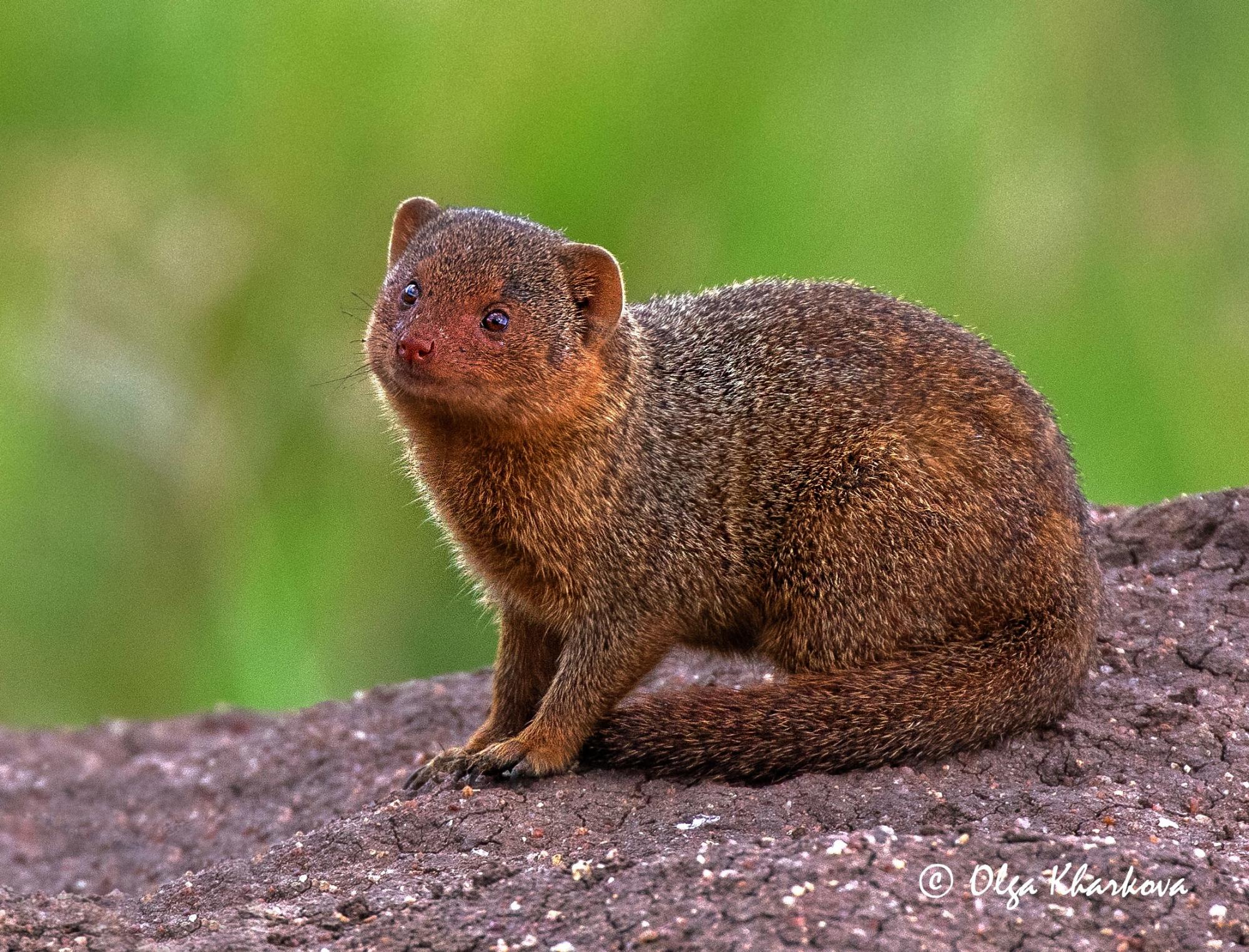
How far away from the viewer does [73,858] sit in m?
6.07

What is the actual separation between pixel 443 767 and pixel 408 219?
210 cm

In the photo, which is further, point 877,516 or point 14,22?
point 14,22

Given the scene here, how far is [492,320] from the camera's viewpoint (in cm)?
502

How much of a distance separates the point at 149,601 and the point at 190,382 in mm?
1399

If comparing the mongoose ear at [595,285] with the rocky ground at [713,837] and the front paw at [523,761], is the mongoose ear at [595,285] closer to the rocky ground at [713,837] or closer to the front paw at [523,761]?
the front paw at [523,761]

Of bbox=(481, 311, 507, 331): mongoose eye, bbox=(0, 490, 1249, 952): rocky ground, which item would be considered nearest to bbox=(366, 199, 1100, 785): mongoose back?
bbox=(481, 311, 507, 331): mongoose eye

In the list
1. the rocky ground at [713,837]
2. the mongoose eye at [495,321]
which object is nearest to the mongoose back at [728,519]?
the mongoose eye at [495,321]

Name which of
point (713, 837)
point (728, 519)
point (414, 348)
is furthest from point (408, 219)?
point (713, 837)

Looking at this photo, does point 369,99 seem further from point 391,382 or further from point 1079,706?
point 1079,706

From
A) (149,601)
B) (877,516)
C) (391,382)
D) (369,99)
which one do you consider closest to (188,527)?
(149,601)

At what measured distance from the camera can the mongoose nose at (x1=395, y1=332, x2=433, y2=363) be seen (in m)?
4.76

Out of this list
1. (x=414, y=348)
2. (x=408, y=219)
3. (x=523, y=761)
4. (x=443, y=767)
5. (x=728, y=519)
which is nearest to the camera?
(x=414, y=348)

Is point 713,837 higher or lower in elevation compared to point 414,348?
lower

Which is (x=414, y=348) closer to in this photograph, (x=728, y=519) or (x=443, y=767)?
(x=728, y=519)
